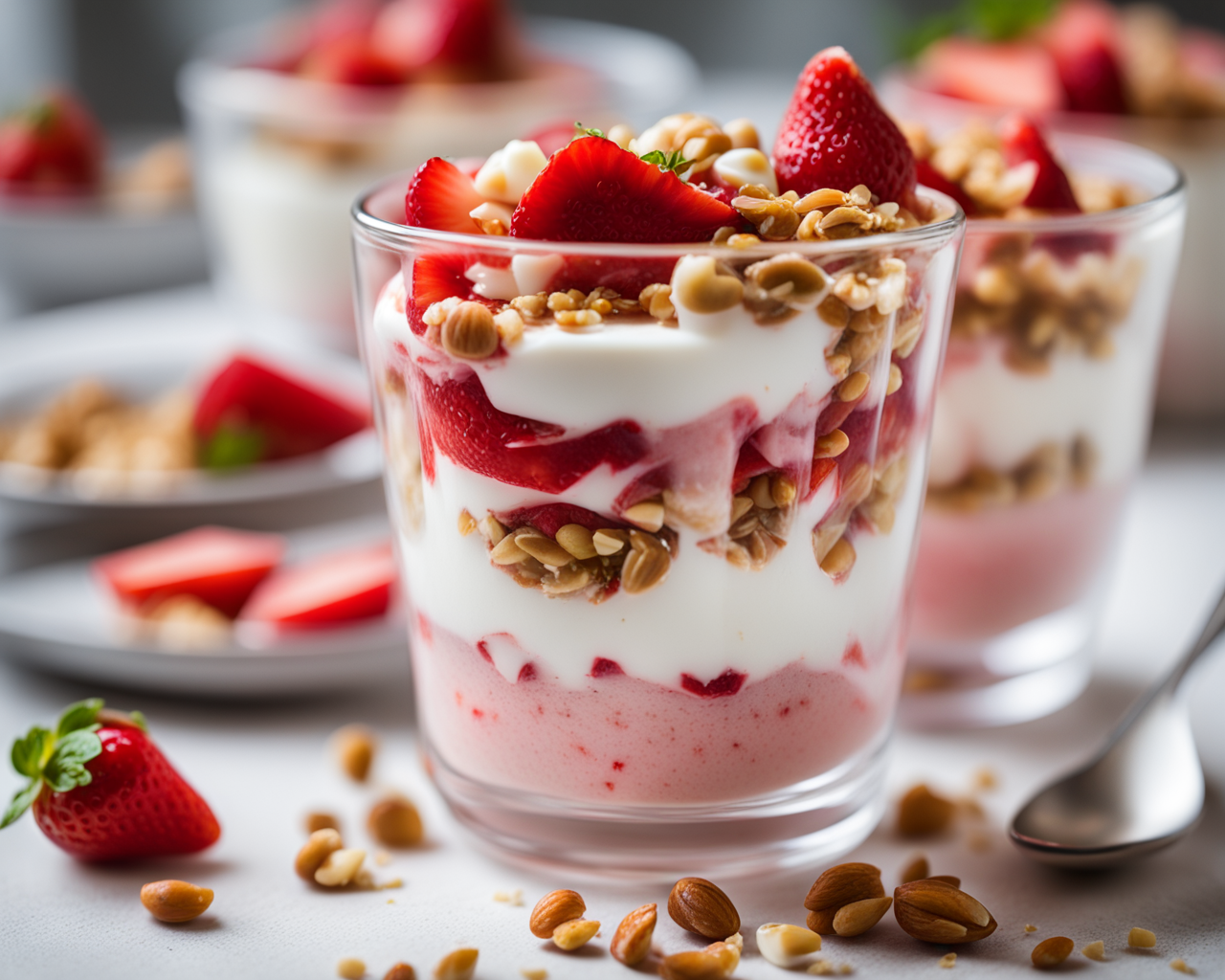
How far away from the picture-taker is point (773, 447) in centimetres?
62

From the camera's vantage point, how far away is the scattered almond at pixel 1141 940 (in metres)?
0.66

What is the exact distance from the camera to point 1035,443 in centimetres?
83

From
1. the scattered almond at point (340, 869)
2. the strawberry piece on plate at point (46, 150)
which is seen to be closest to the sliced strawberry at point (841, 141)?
the scattered almond at point (340, 869)

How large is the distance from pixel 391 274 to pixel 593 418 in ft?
0.46

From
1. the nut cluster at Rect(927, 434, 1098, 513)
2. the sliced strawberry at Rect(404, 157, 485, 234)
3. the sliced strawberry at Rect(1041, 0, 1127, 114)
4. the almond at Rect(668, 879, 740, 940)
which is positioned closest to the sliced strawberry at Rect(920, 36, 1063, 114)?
the sliced strawberry at Rect(1041, 0, 1127, 114)

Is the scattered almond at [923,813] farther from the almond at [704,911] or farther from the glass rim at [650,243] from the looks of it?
the glass rim at [650,243]

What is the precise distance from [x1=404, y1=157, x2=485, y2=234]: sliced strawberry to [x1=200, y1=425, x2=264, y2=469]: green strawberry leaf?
2.03 ft

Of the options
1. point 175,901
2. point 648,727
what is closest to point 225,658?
point 175,901

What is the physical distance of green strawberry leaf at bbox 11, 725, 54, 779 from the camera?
2.34 feet

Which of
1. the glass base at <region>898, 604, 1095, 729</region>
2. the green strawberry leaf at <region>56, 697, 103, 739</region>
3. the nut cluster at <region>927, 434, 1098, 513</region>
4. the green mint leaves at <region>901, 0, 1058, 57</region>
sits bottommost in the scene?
the glass base at <region>898, 604, 1095, 729</region>

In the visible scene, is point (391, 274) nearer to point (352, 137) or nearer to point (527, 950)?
point (527, 950)

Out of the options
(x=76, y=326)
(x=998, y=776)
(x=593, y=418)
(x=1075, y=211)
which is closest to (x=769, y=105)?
(x=76, y=326)

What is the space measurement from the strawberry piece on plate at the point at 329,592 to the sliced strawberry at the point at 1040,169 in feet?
1.52

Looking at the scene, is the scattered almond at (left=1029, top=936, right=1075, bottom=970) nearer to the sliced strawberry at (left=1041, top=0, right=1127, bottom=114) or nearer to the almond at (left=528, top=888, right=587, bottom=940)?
the almond at (left=528, top=888, right=587, bottom=940)
